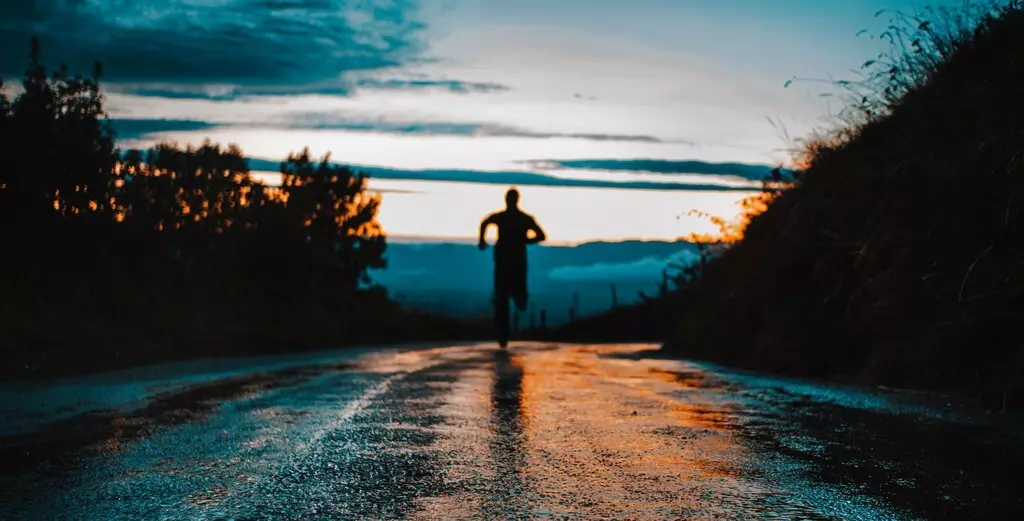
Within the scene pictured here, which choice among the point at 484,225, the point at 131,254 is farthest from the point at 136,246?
the point at 484,225

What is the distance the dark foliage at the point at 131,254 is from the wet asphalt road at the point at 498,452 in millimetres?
5638

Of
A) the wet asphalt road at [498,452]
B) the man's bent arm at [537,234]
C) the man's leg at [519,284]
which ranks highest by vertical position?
the man's bent arm at [537,234]

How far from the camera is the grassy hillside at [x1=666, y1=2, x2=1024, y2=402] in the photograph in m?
9.16

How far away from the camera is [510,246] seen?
56.7 ft

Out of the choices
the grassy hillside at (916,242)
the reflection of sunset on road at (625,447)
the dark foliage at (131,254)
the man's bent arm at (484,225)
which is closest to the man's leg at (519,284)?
the man's bent arm at (484,225)

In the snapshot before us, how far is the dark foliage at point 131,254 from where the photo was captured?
639 inches

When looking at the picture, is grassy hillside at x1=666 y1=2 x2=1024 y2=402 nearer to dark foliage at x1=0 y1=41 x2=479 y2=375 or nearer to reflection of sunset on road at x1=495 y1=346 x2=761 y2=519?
reflection of sunset on road at x1=495 y1=346 x2=761 y2=519

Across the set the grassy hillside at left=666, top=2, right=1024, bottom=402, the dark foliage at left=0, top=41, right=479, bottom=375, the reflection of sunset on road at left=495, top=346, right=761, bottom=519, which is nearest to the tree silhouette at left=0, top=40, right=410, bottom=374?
the dark foliage at left=0, top=41, right=479, bottom=375

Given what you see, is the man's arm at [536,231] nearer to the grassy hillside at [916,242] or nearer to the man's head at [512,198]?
the man's head at [512,198]

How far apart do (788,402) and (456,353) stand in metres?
7.71

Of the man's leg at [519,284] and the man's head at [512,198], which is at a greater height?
the man's head at [512,198]

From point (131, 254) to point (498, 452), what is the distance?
49.3 feet

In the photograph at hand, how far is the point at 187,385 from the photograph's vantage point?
426 inches

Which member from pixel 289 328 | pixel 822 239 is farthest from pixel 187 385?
pixel 289 328
